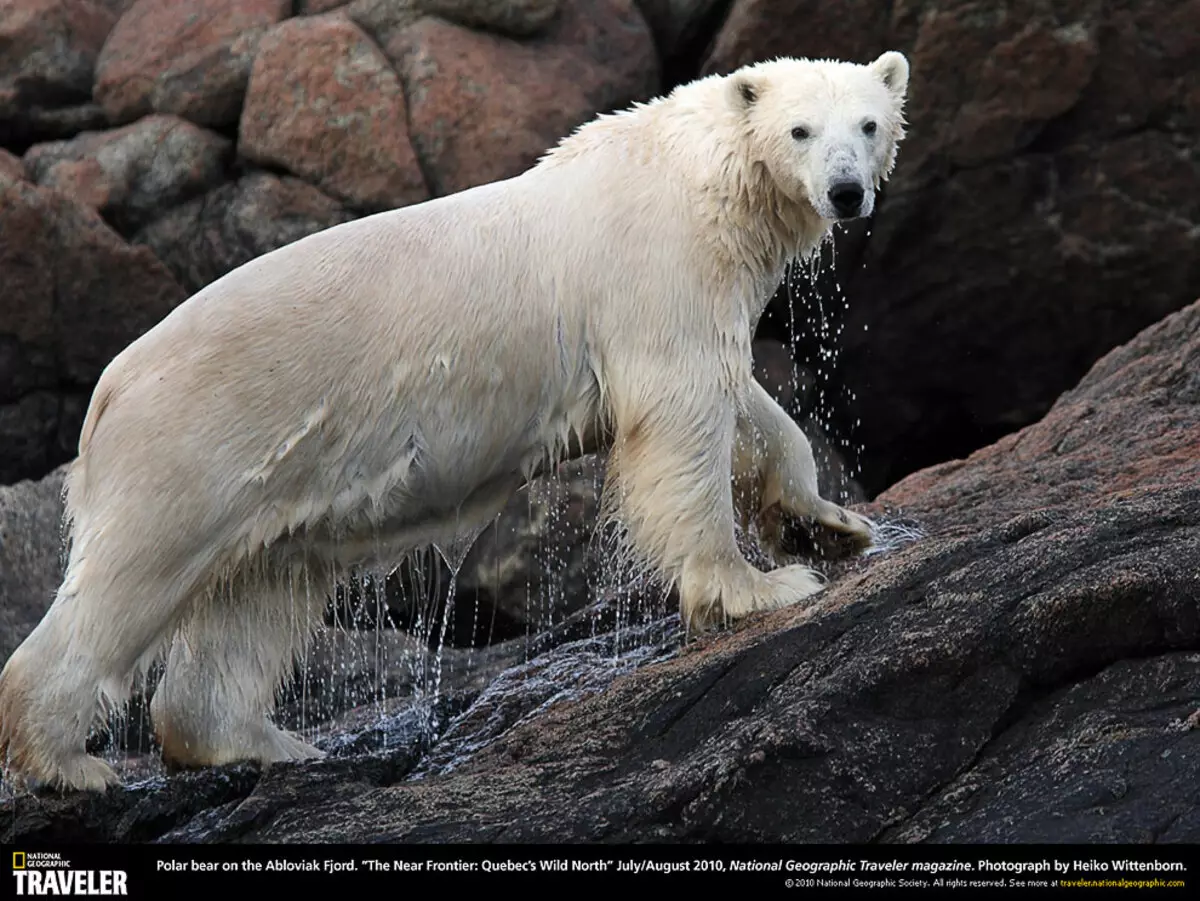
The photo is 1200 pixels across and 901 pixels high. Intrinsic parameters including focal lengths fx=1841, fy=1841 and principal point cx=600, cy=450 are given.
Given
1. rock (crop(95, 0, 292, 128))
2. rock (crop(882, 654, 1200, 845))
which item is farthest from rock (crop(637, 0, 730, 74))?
rock (crop(882, 654, 1200, 845))

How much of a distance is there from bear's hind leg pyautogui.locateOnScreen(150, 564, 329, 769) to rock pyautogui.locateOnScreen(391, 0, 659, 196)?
4.51m

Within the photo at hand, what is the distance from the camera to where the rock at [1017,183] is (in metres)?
9.84

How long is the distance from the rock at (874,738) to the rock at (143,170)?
5.59m

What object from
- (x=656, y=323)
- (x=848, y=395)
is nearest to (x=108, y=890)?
(x=656, y=323)

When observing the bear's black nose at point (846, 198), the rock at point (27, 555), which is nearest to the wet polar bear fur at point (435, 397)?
the bear's black nose at point (846, 198)

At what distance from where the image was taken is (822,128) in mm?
5594

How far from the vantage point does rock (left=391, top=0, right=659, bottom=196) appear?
992 cm

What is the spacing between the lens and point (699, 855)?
4262mm

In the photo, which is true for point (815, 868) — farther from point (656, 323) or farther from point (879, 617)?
point (656, 323)

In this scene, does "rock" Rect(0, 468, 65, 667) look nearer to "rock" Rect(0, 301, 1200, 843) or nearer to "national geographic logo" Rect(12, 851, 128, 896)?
"rock" Rect(0, 301, 1200, 843)

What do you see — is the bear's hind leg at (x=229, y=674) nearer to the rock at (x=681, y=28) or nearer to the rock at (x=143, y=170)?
the rock at (x=143, y=170)

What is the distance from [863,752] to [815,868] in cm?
38

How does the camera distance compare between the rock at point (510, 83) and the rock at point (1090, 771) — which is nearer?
the rock at point (1090, 771)
